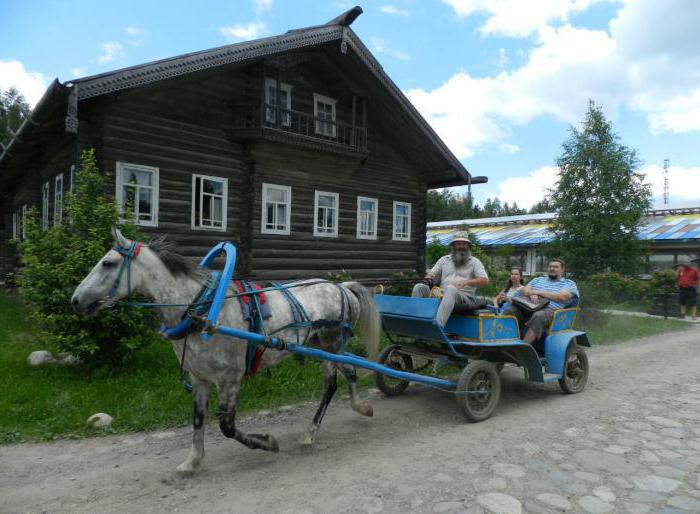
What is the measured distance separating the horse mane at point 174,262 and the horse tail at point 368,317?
1.82 metres

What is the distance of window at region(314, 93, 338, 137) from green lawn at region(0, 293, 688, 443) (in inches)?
323

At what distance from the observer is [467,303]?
18.4 ft

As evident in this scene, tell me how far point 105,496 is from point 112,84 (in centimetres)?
798

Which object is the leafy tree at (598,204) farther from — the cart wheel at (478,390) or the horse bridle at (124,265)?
the horse bridle at (124,265)

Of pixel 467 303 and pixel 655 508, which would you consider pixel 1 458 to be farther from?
pixel 655 508

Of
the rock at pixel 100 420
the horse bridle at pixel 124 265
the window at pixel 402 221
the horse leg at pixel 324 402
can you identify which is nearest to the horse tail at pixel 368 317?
the horse leg at pixel 324 402

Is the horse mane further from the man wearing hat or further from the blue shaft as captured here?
the man wearing hat

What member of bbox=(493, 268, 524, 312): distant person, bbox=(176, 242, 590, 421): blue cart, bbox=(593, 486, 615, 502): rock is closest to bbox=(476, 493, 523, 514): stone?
bbox=(593, 486, 615, 502): rock

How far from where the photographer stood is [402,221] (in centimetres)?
1666

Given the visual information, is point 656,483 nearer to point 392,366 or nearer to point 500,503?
point 500,503

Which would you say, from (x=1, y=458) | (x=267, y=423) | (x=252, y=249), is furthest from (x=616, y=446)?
(x=252, y=249)

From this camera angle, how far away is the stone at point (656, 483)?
3676 mm

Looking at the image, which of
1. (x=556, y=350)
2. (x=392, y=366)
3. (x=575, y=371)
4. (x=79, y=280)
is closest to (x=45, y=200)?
(x=79, y=280)

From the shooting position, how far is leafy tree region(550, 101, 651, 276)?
2077 centimetres
